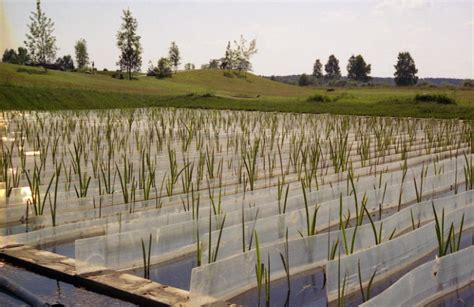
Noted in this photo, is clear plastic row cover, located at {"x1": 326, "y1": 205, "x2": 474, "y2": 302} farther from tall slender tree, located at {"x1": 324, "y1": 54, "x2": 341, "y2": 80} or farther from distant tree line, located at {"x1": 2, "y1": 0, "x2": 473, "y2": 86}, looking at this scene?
tall slender tree, located at {"x1": 324, "y1": 54, "x2": 341, "y2": 80}

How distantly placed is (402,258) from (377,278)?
0.86ft

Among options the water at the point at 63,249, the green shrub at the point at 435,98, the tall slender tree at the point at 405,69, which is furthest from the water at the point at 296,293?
the tall slender tree at the point at 405,69

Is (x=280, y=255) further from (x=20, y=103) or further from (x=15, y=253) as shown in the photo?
(x=20, y=103)

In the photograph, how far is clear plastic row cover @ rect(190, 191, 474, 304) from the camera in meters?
2.06

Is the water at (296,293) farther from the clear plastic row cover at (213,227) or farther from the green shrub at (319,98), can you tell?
the green shrub at (319,98)

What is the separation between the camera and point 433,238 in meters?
2.84

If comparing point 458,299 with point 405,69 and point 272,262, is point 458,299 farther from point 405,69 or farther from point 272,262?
point 405,69

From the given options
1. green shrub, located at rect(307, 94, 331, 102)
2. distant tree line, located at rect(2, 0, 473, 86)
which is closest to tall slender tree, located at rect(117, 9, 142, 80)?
distant tree line, located at rect(2, 0, 473, 86)

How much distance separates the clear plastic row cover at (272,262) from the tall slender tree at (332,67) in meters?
102

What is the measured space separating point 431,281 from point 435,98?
53.2 ft

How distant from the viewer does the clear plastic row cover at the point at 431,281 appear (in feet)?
6.42

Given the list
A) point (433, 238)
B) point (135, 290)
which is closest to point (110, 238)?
point (135, 290)

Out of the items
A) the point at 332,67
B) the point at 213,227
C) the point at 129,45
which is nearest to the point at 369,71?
the point at 332,67

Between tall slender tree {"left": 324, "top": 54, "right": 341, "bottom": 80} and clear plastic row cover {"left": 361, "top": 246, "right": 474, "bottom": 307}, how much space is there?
102 metres
